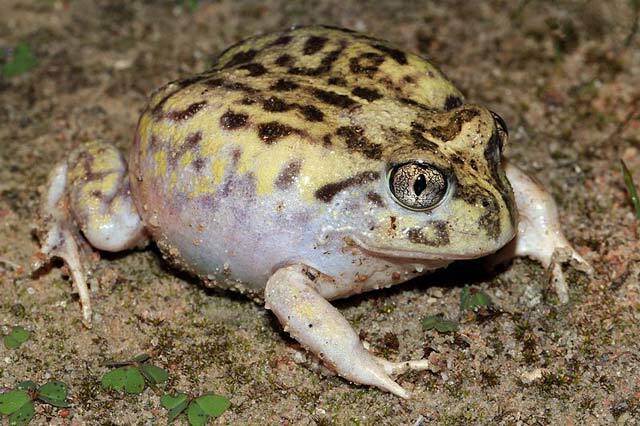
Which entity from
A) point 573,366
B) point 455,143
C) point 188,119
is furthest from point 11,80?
point 573,366

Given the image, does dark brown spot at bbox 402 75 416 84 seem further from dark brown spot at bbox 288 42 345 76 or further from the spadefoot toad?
dark brown spot at bbox 288 42 345 76

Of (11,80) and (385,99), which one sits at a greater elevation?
(385,99)

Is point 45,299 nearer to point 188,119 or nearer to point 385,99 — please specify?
point 188,119

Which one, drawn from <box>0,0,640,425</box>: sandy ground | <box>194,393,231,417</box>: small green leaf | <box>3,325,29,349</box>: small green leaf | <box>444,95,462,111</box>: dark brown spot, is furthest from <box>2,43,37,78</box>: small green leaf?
<box>444,95,462,111</box>: dark brown spot

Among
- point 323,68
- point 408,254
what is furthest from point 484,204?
point 323,68

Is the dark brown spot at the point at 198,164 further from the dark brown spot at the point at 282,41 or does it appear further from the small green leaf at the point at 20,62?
the small green leaf at the point at 20,62

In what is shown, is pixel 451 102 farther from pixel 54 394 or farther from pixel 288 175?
pixel 54 394

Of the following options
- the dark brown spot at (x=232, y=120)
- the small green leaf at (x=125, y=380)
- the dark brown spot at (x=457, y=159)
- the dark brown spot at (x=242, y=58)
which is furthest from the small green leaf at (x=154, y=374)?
the dark brown spot at (x=457, y=159)
